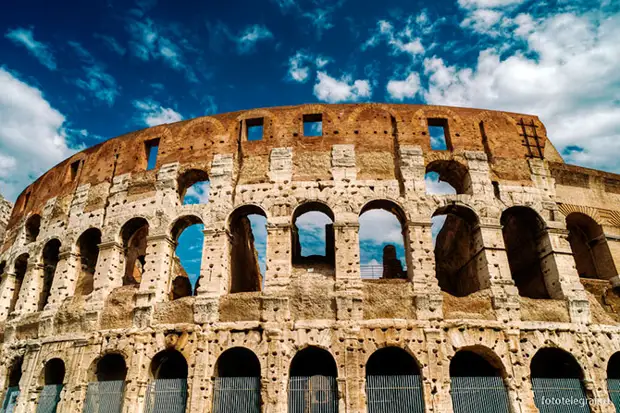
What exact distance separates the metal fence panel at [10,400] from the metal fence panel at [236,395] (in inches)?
254

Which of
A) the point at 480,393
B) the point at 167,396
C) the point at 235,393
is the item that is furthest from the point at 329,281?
the point at 167,396

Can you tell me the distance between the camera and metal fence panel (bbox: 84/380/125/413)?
10587 millimetres

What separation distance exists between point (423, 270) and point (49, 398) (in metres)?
10.5

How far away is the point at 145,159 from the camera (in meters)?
14.4

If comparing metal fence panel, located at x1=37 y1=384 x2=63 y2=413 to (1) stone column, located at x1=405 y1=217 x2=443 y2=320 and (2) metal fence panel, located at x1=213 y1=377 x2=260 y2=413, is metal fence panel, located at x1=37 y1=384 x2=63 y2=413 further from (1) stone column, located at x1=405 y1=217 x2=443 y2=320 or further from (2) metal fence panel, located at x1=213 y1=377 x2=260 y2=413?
(1) stone column, located at x1=405 y1=217 x2=443 y2=320

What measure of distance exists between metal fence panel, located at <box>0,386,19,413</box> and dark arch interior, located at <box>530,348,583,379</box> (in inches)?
570

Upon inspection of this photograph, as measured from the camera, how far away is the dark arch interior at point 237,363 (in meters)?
10.7

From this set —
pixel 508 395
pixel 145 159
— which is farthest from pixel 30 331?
pixel 508 395

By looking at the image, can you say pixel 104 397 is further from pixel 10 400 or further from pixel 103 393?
pixel 10 400

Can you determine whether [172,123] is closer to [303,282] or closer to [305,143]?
[305,143]

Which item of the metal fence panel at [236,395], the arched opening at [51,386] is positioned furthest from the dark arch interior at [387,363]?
the arched opening at [51,386]

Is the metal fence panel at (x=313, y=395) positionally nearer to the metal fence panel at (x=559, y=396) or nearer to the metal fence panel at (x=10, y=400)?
the metal fence panel at (x=559, y=396)

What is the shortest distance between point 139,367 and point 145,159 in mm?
6876

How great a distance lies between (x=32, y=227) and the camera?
16.6 m
